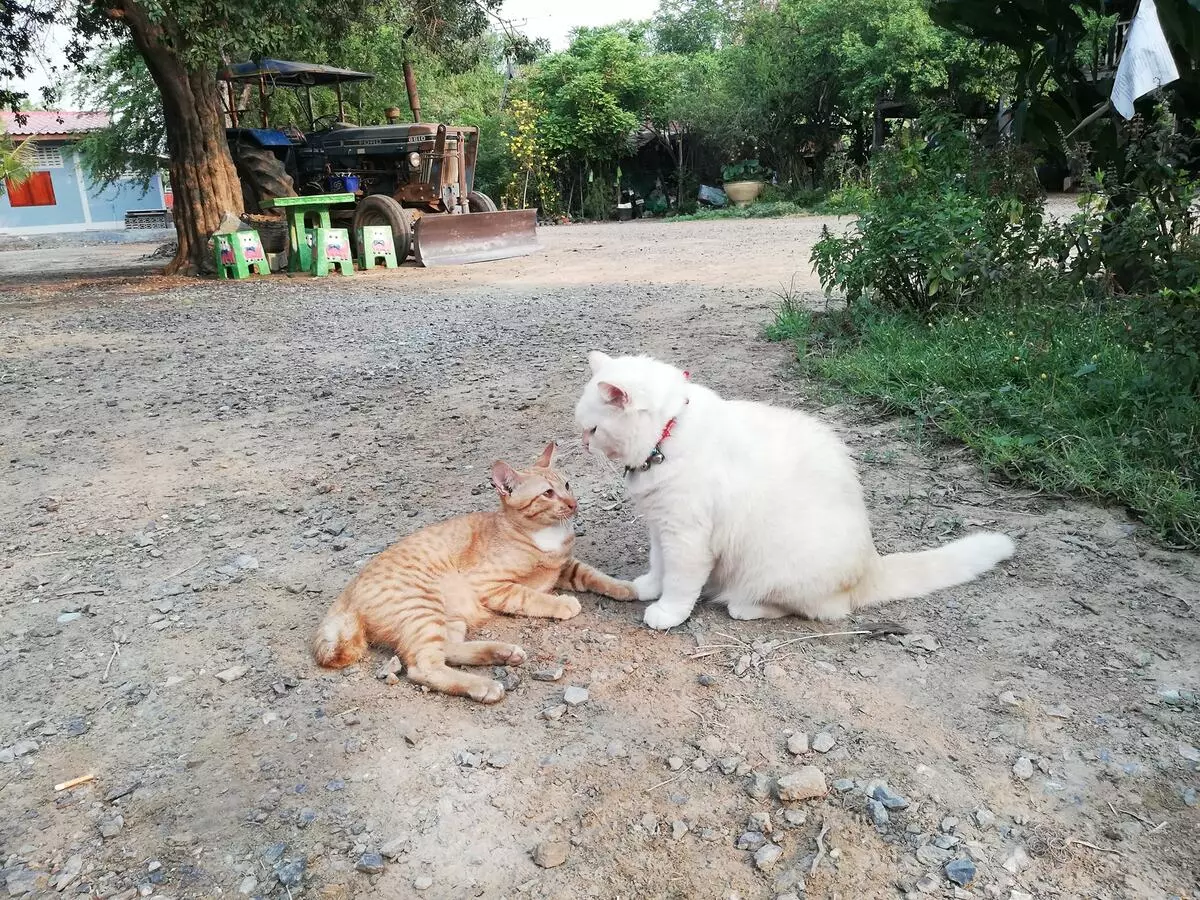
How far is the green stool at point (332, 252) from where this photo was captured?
36.4 feet

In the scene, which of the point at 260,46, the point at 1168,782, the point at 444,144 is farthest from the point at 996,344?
the point at 444,144

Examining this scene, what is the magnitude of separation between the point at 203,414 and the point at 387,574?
3148 mm

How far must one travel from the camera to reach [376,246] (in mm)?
11898

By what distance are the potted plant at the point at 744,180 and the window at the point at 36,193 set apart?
23443 millimetres

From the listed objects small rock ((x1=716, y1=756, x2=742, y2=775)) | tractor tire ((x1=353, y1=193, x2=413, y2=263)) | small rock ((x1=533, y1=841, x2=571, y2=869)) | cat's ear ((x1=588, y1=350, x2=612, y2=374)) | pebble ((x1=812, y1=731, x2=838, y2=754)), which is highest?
tractor tire ((x1=353, y1=193, x2=413, y2=263))

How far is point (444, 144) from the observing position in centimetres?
1276

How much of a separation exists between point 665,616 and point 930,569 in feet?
3.00

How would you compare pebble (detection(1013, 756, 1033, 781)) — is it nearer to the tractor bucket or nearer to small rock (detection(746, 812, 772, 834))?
small rock (detection(746, 812, 772, 834))

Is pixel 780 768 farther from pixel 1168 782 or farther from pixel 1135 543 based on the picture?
pixel 1135 543

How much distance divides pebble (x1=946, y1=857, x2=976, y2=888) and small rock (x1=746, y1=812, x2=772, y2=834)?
14.9 inches

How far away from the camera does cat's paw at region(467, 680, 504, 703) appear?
2.37 meters

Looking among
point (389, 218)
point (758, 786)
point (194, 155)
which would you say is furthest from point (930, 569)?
point (194, 155)

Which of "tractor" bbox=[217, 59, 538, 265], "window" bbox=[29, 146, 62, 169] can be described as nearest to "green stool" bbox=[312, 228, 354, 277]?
"tractor" bbox=[217, 59, 538, 265]

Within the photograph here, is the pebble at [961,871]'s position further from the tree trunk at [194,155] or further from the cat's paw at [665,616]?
the tree trunk at [194,155]
